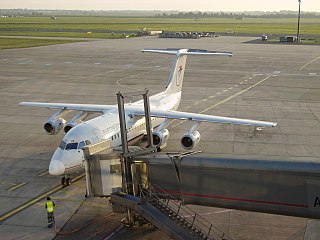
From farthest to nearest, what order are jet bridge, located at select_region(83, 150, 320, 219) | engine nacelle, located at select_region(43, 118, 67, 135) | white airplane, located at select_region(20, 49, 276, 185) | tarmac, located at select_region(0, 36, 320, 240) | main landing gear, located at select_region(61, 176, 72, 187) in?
engine nacelle, located at select_region(43, 118, 67, 135) < main landing gear, located at select_region(61, 176, 72, 187) < white airplane, located at select_region(20, 49, 276, 185) < tarmac, located at select_region(0, 36, 320, 240) < jet bridge, located at select_region(83, 150, 320, 219)

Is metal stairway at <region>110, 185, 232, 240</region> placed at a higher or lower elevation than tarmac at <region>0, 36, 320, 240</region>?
higher

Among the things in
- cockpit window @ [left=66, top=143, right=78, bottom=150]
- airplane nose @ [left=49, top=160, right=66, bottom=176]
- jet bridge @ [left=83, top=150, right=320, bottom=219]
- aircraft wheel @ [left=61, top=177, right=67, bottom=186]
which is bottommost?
aircraft wheel @ [left=61, top=177, right=67, bottom=186]

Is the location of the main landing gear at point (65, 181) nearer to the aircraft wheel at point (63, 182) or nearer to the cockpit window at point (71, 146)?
the aircraft wheel at point (63, 182)

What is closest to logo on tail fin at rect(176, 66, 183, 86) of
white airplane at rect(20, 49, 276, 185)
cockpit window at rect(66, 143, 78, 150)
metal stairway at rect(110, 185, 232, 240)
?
white airplane at rect(20, 49, 276, 185)

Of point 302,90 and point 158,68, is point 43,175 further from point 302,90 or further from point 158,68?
point 158,68

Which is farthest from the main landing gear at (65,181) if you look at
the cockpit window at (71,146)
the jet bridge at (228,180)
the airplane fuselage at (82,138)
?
the jet bridge at (228,180)

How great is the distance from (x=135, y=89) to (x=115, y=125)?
32.3 m

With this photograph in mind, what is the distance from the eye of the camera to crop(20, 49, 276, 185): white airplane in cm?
2614

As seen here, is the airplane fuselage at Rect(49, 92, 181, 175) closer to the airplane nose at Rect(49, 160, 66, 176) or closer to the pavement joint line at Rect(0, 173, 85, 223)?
the airplane nose at Rect(49, 160, 66, 176)

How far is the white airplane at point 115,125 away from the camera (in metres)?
26.1

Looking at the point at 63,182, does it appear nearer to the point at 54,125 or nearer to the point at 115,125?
the point at 115,125

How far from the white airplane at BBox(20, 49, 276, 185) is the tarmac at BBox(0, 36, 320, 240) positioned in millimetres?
2088

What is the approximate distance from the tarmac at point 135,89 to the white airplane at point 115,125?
6.85ft

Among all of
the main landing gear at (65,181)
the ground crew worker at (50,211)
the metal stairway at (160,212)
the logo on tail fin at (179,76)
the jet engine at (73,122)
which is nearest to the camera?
the metal stairway at (160,212)
